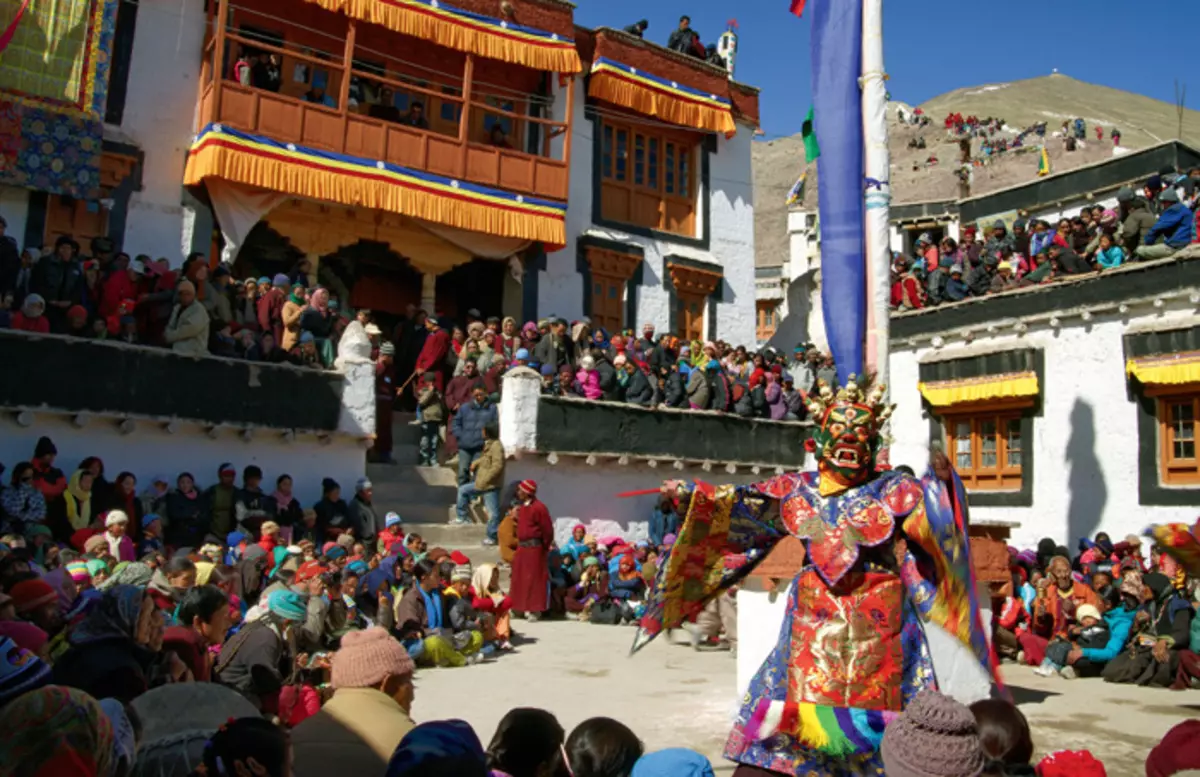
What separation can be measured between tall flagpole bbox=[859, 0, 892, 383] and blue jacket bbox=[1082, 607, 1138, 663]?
3.42 metres

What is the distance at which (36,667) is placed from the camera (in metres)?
2.54

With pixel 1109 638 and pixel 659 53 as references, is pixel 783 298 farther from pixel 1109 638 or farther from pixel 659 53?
pixel 1109 638

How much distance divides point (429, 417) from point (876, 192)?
7.88 metres

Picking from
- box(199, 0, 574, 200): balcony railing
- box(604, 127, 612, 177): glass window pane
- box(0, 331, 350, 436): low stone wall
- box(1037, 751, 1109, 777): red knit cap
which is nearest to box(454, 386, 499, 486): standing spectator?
box(0, 331, 350, 436): low stone wall

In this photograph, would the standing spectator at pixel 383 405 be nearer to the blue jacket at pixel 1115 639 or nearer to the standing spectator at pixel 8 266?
the standing spectator at pixel 8 266

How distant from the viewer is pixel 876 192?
849 centimetres

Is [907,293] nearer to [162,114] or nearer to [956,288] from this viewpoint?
[956,288]

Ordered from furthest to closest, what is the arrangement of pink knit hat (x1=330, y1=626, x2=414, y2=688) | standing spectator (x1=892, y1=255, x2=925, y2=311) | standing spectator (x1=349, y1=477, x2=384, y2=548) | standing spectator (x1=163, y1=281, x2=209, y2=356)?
standing spectator (x1=892, y1=255, x2=925, y2=311) < standing spectator (x1=349, y1=477, x2=384, y2=548) < standing spectator (x1=163, y1=281, x2=209, y2=356) < pink knit hat (x1=330, y1=626, x2=414, y2=688)

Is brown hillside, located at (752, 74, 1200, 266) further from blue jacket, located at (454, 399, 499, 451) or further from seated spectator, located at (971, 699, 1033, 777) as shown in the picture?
seated spectator, located at (971, 699, 1033, 777)

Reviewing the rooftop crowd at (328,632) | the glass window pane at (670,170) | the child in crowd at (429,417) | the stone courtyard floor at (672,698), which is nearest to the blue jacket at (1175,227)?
the rooftop crowd at (328,632)

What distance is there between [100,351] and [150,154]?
516 centimetres

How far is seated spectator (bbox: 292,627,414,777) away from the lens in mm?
2965

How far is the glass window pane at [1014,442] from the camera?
52.0 feet

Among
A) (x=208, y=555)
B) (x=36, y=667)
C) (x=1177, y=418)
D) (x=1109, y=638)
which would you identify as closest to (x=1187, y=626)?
(x=1109, y=638)
